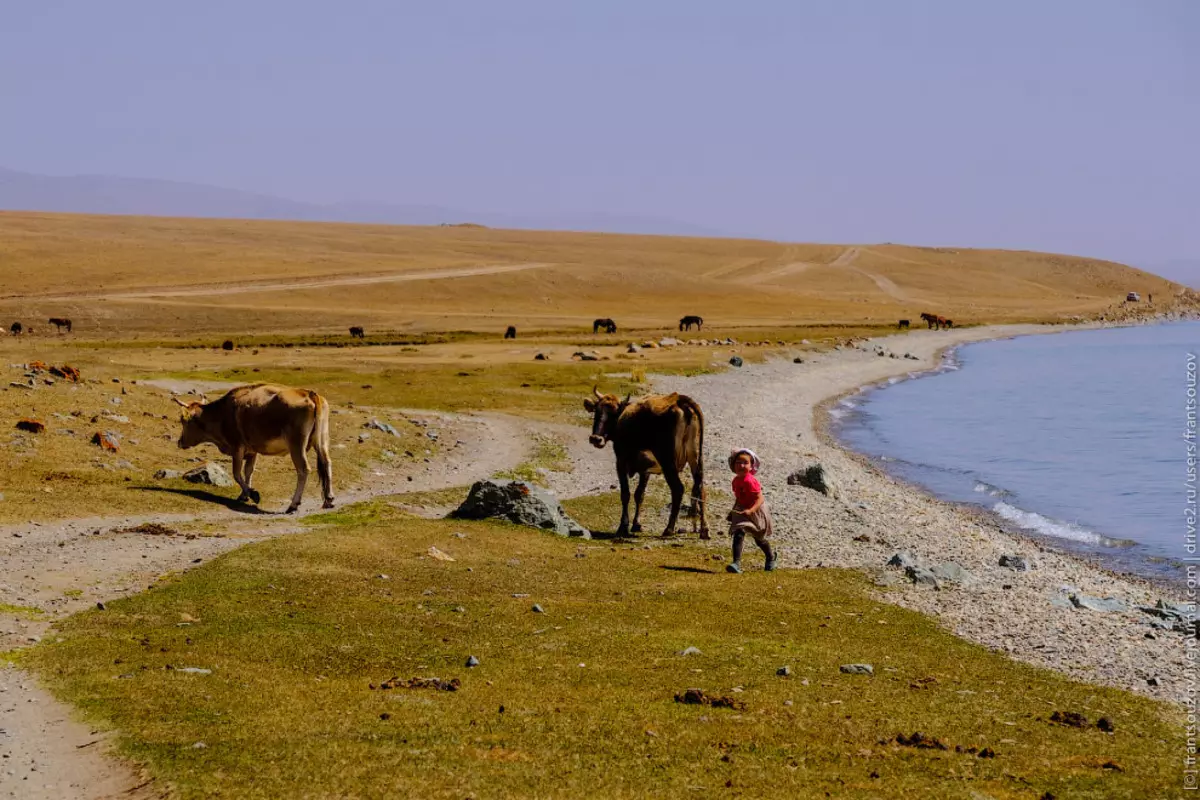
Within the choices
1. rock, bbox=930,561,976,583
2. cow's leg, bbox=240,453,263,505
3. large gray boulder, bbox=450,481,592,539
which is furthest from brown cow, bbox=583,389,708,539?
cow's leg, bbox=240,453,263,505

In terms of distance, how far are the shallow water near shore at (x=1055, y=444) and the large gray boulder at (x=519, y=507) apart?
13422 mm

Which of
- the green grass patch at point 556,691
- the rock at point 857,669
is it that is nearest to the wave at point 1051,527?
the green grass patch at point 556,691

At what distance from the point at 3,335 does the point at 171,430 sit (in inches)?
2411

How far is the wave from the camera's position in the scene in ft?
105

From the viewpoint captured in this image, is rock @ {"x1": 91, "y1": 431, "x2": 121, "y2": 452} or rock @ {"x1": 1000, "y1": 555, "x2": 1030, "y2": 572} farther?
rock @ {"x1": 91, "y1": 431, "x2": 121, "y2": 452}

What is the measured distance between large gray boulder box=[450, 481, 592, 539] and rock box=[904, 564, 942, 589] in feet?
20.8

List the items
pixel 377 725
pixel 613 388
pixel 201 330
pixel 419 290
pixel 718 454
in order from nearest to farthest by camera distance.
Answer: pixel 377 725
pixel 718 454
pixel 613 388
pixel 201 330
pixel 419 290

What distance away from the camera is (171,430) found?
106 ft

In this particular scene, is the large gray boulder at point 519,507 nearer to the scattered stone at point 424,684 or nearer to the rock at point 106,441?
the rock at point 106,441

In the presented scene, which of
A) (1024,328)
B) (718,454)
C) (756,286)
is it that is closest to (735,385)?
(718,454)

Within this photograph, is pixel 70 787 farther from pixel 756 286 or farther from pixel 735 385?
pixel 756 286

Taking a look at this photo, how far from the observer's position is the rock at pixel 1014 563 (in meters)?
24.8

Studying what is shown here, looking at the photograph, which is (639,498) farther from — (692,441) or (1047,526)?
(1047,526)

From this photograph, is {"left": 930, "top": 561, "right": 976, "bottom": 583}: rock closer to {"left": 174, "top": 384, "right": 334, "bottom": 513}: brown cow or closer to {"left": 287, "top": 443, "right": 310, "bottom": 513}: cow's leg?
{"left": 174, "top": 384, "right": 334, "bottom": 513}: brown cow
